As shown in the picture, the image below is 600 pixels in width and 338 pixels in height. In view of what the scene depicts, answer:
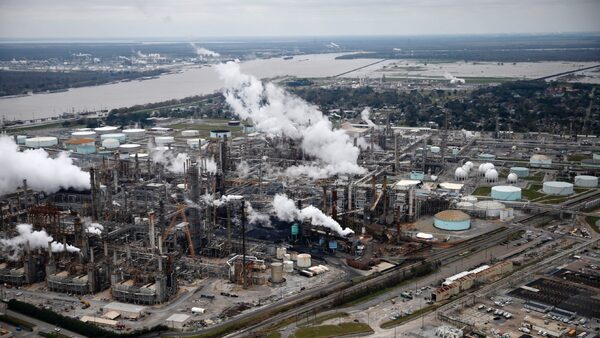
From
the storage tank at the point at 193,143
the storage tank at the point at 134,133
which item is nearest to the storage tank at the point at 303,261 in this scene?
the storage tank at the point at 193,143

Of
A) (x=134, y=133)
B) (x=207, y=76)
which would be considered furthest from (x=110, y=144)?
(x=207, y=76)

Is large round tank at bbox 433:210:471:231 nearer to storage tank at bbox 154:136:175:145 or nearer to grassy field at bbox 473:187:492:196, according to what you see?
grassy field at bbox 473:187:492:196

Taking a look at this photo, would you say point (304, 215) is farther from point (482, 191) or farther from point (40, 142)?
point (40, 142)

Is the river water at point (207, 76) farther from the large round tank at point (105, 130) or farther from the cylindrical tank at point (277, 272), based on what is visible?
the cylindrical tank at point (277, 272)

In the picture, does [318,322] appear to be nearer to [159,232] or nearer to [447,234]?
[159,232]

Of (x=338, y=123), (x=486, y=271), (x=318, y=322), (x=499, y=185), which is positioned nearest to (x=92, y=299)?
(x=318, y=322)
